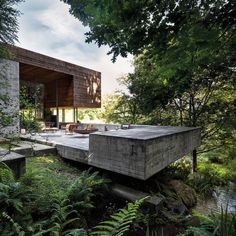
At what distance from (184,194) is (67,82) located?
45.8ft

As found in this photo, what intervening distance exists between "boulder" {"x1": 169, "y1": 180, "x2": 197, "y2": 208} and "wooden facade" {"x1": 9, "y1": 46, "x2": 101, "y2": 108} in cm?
1155

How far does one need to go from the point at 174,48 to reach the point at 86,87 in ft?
52.1

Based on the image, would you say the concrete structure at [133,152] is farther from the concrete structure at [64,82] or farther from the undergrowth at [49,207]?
the concrete structure at [64,82]

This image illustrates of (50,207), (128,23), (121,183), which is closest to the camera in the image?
(128,23)

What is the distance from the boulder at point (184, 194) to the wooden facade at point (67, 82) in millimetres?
11553

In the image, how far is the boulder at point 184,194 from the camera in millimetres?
6676

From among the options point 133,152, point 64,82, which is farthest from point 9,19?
point 64,82

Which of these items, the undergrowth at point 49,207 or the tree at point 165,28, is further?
the undergrowth at point 49,207

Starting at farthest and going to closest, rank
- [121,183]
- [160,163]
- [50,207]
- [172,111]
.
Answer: [172,111] < [121,183] < [160,163] < [50,207]

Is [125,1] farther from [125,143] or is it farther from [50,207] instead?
[50,207]

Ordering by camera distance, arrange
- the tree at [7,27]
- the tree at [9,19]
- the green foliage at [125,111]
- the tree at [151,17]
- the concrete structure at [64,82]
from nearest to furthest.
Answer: the tree at [151,17] → the tree at [7,27] → the tree at [9,19] → the green foliage at [125,111] → the concrete structure at [64,82]

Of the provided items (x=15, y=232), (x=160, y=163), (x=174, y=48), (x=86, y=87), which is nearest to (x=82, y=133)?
(x=86, y=87)

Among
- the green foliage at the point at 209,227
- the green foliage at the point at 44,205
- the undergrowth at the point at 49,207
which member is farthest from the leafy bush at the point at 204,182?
the green foliage at the point at 44,205

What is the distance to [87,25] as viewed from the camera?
3111mm
